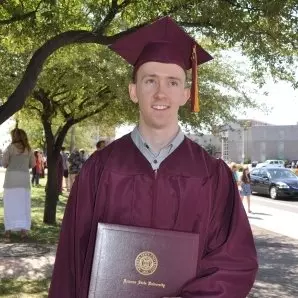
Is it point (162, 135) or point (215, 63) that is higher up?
point (215, 63)

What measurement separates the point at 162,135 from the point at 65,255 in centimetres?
69

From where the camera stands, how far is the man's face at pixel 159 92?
94.5 inches

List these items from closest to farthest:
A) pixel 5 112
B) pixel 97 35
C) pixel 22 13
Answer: pixel 5 112 → pixel 97 35 → pixel 22 13

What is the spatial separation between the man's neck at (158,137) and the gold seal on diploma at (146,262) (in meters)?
0.51

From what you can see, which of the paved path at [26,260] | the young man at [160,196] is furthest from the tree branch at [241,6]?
the young man at [160,196]

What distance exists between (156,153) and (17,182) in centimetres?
701

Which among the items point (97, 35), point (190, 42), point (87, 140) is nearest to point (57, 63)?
point (97, 35)

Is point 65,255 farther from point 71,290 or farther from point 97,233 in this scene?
point 97,233

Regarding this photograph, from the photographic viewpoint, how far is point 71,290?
94.5 inches

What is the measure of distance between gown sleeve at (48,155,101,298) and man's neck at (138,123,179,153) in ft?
0.83

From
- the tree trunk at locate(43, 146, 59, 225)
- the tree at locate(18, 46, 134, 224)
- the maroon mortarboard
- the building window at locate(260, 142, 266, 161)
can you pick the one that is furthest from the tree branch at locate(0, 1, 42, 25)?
the building window at locate(260, 142, 266, 161)

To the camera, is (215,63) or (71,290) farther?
(215,63)

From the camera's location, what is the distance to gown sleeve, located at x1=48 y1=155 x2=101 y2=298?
94.2 inches

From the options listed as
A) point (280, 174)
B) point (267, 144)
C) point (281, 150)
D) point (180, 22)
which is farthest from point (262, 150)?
point (180, 22)
